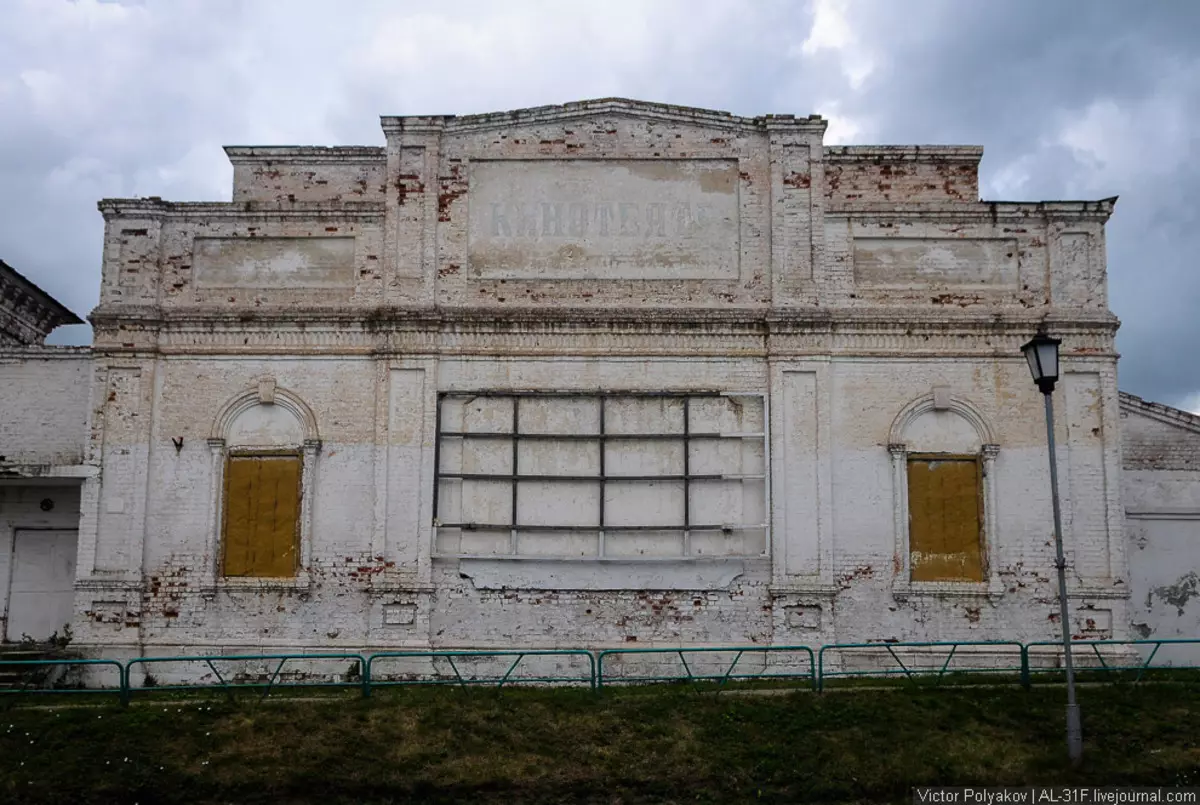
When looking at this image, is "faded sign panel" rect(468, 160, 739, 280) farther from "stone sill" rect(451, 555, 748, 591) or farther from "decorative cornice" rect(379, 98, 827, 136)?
"stone sill" rect(451, 555, 748, 591)

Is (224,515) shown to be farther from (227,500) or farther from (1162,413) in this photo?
(1162,413)

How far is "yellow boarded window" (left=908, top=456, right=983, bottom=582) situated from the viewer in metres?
17.3

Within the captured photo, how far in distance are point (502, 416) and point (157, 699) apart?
20.7 feet

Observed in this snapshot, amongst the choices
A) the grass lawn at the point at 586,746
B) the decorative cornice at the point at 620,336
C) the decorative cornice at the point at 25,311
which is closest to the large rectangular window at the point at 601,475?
the decorative cornice at the point at 620,336

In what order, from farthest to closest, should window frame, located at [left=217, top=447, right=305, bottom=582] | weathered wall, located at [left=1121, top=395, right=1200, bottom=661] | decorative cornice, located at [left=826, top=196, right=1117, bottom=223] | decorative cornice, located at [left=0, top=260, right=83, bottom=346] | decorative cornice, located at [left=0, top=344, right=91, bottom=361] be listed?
decorative cornice, located at [left=0, top=260, right=83, bottom=346] < decorative cornice, located at [left=0, top=344, right=91, bottom=361] < weathered wall, located at [left=1121, top=395, right=1200, bottom=661] < decorative cornice, located at [left=826, top=196, right=1117, bottom=223] < window frame, located at [left=217, top=447, right=305, bottom=582]

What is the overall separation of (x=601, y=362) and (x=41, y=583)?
989cm

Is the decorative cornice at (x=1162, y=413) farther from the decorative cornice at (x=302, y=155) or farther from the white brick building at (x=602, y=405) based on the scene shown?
the decorative cornice at (x=302, y=155)

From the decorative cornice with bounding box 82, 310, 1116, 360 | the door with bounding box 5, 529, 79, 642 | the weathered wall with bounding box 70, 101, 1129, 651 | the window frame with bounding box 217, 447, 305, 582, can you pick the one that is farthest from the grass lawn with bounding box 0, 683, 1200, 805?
the decorative cornice with bounding box 82, 310, 1116, 360

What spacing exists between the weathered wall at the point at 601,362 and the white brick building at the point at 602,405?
0.05m

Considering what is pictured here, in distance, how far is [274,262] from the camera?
1830cm

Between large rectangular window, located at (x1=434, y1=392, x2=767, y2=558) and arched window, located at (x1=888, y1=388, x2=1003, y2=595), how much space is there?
7.27 feet

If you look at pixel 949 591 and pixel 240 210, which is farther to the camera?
pixel 240 210

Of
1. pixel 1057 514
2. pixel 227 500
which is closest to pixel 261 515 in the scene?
pixel 227 500

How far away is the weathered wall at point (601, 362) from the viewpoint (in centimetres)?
1719
